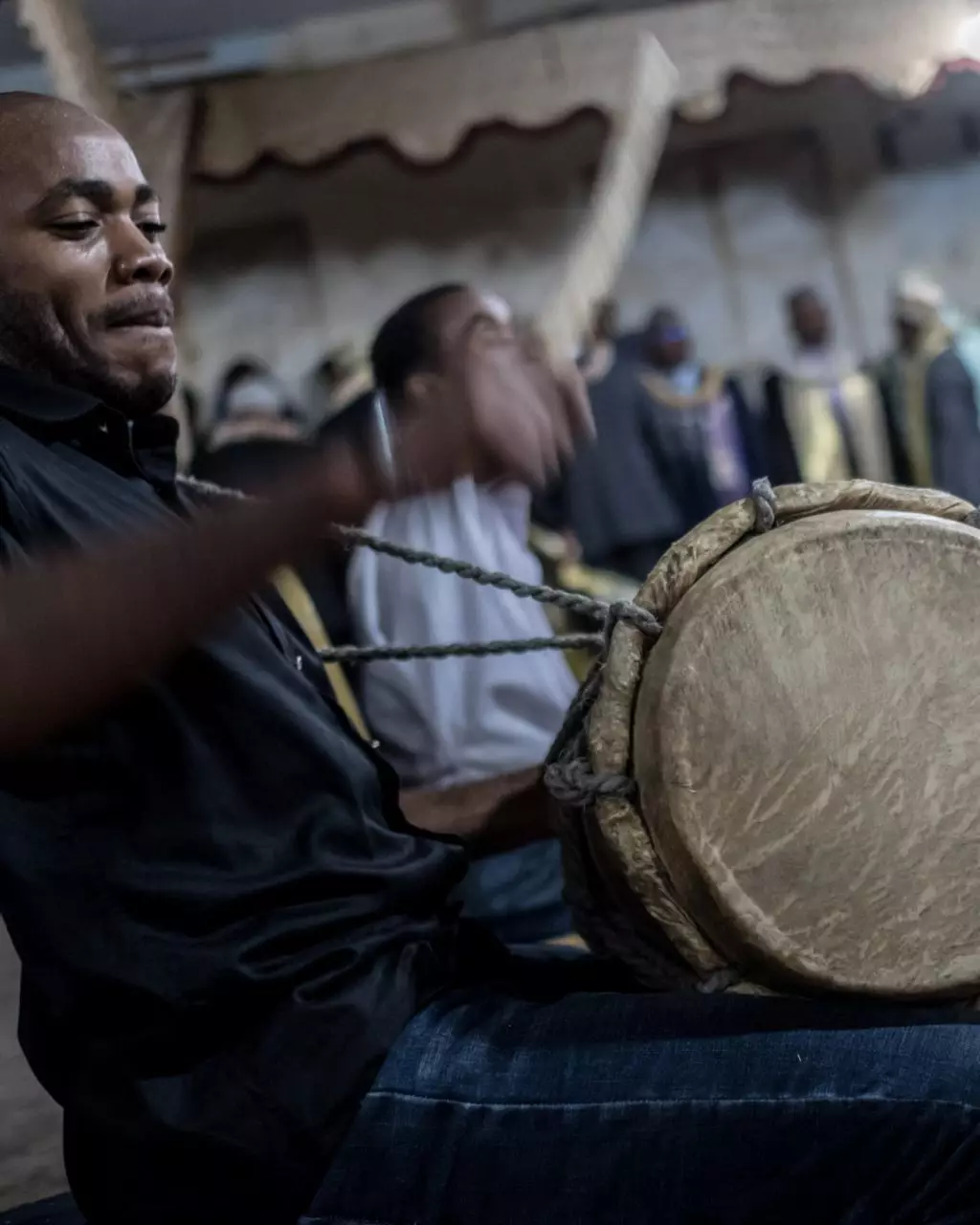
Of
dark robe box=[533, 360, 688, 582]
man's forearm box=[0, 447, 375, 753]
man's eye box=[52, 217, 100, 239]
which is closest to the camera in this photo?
man's forearm box=[0, 447, 375, 753]

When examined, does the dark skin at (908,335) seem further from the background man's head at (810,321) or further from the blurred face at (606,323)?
the blurred face at (606,323)

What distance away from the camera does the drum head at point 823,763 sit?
996mm

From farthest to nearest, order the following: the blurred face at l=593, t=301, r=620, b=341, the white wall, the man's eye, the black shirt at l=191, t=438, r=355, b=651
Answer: the white wall
the blurred face at l=593, t=301, r=620, b=341
the man's eye
the black shirt at l=191, t=438, r=355, b=651

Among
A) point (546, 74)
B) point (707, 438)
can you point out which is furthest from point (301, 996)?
point (707, 438)

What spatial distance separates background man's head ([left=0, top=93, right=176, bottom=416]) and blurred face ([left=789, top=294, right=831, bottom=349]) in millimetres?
4996

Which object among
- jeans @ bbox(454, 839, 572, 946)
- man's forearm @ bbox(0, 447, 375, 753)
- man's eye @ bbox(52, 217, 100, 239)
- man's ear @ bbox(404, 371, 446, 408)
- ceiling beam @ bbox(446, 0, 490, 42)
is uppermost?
ceiling beam @ bbox(446, 0, 490, 42)

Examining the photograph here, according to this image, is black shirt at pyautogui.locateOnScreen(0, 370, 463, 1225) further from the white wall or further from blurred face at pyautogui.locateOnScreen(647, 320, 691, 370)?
the white wall

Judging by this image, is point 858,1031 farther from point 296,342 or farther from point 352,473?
point 296,342

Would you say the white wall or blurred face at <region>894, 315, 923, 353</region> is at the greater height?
the white wall

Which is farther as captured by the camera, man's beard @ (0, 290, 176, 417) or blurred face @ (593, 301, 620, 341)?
blurred face @ (593, 301, 620, 341)

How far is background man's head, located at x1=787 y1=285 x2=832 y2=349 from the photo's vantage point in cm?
577

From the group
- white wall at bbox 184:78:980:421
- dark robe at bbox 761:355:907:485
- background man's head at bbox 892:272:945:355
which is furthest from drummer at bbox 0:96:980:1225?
white wall at bbox 184:78:980:421

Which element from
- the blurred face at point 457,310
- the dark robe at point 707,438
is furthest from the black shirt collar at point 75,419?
the dark robe at point 707,438

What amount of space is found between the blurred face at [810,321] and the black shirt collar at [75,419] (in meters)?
5.05
